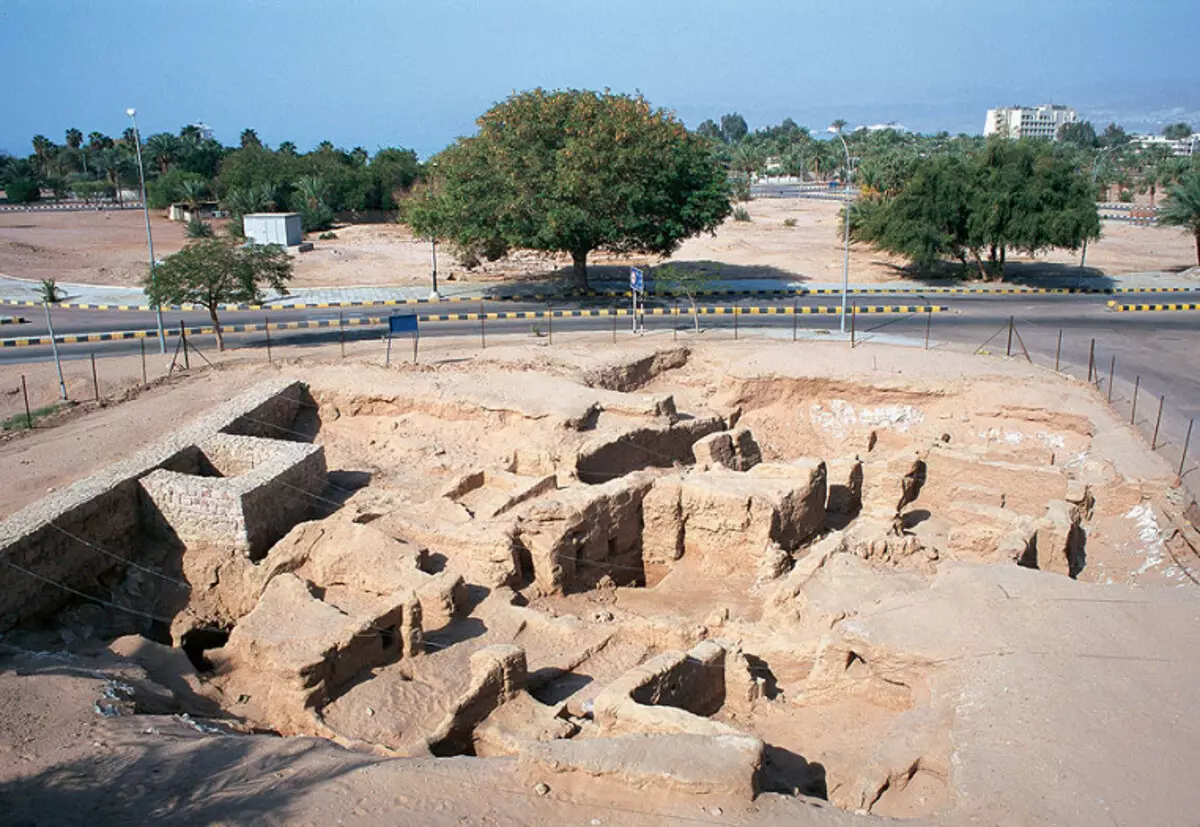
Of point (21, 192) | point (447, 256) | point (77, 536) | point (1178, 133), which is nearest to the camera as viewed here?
point (77, 536)

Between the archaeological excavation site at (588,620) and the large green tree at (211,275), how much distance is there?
21.7 ft

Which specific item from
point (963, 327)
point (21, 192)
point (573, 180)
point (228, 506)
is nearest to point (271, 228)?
point (573, 180)

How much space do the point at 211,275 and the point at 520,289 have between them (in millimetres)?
15591

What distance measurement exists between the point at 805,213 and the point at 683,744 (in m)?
69.6

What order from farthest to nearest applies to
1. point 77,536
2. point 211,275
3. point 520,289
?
point 520,289 → point 211,275 → point 77,536

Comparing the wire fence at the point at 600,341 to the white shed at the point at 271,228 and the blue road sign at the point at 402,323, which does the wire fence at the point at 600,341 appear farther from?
the white shed at the point at 271,228

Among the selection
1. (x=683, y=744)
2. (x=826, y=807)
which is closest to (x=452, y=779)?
(x=683, y=744)

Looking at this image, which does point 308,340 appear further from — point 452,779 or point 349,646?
point 452,779

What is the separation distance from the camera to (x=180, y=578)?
14.7 meters

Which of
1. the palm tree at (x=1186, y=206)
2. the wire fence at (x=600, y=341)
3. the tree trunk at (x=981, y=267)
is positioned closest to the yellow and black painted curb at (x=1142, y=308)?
the wire fence at (x=600, y=341)

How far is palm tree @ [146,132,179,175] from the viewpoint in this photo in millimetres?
82625

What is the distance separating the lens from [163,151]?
3255 inches

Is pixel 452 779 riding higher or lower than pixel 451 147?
lower

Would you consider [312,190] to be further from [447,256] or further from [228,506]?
[228,506]
